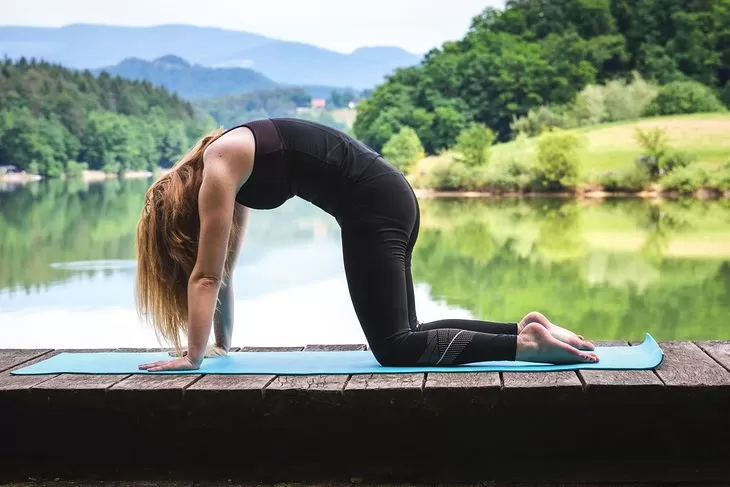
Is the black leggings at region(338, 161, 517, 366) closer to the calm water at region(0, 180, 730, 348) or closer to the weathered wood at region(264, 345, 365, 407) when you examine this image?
the weathered wood at region(264, 345, 365, 407)

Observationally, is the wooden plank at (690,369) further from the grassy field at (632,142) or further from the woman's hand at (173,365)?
the grassy field at (632,142)

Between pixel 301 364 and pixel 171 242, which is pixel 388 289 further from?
pixel 171 242

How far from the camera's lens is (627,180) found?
25.4 metres

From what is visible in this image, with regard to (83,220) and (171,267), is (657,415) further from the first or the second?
(83,220)

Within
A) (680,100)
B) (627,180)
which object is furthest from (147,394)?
(680,100)

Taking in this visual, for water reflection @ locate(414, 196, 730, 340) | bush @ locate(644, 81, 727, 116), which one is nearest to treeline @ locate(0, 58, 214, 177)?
water reflection @ locate(414, 196, 730, 340)

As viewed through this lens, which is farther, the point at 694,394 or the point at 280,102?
the point at 280,102

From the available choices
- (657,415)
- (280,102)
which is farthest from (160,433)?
(280,102)

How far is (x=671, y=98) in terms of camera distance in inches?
1150

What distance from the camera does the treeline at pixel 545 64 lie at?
29.8 m

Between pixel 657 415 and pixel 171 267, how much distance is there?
1.11m

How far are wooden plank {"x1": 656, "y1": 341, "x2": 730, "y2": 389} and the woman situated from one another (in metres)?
0.17

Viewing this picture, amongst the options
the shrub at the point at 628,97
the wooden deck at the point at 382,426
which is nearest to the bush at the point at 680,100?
the shrub at the point at 628,97

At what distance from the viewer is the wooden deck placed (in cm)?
196
